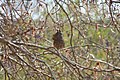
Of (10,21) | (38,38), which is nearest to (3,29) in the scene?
(10,21)

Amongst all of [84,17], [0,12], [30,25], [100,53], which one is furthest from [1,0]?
[100,53]

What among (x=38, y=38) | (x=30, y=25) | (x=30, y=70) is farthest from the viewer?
(x=38, y=38)

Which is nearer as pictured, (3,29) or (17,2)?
(3,29)

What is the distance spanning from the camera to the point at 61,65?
2.51m

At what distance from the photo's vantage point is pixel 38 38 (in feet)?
8.16

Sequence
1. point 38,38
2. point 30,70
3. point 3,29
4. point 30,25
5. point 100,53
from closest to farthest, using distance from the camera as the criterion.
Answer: point 3,29 < point 30,25 < point 30,70 < point 38,38 < point 100,53

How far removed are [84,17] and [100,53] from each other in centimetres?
130

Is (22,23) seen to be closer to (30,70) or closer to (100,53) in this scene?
(30,70)

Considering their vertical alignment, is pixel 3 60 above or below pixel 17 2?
below

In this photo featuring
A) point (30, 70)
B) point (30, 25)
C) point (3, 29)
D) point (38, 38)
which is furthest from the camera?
point (38, 38)

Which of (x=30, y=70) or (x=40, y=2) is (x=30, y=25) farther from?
(x=30, y=70)

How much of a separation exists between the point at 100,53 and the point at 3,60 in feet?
5.80

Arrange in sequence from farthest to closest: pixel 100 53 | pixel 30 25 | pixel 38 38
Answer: pixel 100 53
pixel 38 38
pixel 30 25

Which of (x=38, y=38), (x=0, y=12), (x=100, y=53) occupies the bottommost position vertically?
(x=100, y=53)
